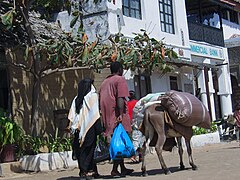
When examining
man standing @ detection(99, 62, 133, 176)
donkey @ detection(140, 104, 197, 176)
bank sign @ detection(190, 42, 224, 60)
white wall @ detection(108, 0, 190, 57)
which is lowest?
donkey @ detection(140, 104, 197, 176)

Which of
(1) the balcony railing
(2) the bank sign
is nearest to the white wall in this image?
(2) the bank sign

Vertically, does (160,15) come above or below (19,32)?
above

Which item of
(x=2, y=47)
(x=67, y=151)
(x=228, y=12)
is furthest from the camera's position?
(x=228, y=12)

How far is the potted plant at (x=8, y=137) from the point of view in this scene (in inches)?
396

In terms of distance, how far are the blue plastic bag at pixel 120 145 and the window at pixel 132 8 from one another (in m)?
8.36

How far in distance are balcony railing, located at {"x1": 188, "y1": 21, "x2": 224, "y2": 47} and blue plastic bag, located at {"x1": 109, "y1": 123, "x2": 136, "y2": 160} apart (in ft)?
41.2

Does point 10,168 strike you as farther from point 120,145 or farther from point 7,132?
point 120,145

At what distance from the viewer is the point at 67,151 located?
1068 centimetres

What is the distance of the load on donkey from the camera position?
7.85 m

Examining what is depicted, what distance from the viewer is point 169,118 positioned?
8031mm

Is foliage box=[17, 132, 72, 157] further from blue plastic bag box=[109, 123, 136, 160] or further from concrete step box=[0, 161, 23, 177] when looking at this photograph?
blue plastic bag box=[109, 123, 136, 160]

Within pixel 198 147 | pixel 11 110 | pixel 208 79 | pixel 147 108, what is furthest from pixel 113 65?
pixel 208 79

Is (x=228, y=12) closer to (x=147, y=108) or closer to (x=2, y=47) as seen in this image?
(x=2, y=47)

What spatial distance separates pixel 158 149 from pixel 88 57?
9.68ft
